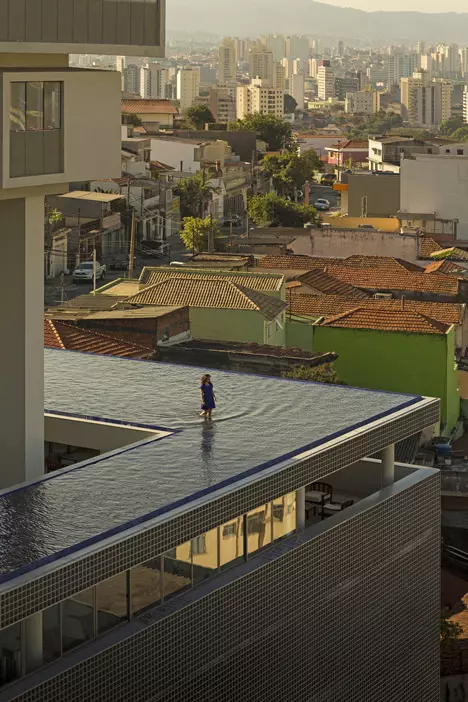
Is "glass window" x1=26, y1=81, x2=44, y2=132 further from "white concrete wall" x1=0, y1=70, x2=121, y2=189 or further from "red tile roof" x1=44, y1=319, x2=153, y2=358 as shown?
"red tile roof" x1=44, y1=319, x2=153, y2=358

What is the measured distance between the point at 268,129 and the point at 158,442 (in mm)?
93804

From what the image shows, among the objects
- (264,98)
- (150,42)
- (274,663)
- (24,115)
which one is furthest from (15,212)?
(264,98)

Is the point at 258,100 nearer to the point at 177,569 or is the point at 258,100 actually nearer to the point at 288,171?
the point at 288,171

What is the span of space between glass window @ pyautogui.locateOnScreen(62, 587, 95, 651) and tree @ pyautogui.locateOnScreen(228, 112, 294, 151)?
95116mm

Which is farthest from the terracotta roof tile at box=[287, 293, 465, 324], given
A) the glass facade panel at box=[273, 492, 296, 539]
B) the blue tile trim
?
the glass facade panel at box=[273, 492, 296, 539]

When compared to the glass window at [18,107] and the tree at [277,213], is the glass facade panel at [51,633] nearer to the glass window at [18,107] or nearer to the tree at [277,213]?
the glass window at [18,107]

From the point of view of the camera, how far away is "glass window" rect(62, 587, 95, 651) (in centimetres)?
1231

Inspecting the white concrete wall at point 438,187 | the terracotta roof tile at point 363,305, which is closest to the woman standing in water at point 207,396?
the terracotta roof tile at point 363,305

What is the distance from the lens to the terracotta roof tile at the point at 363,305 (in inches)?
1496

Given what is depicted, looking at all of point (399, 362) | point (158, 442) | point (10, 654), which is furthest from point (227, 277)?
point (10, 654)

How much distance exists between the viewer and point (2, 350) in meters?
14.4

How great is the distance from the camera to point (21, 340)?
14305mm

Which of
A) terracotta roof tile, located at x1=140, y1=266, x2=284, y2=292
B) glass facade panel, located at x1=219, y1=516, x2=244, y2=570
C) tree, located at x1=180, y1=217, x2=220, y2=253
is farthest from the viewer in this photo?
tree, located at x1=180, y1=217, x2=220, y2=253

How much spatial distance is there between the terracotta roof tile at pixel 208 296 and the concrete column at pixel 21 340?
20503 millimetres
